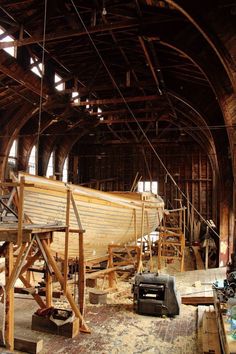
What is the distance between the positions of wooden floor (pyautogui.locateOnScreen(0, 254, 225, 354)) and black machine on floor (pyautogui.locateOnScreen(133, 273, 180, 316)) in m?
0.14

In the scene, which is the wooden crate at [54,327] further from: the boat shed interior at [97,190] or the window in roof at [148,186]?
the window in roof at [148,186]

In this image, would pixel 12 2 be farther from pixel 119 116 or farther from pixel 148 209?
pixel 119 116

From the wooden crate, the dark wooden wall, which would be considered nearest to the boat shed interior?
the wooden crate

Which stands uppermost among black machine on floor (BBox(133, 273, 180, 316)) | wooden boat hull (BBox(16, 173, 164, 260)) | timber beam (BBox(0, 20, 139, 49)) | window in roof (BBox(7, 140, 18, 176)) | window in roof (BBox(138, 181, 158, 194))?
timber beam (BBox(0, 20, 139, 49))

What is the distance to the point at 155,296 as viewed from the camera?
613 centimetres

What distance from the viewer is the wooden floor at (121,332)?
4.55 m

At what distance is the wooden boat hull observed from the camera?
6052mm

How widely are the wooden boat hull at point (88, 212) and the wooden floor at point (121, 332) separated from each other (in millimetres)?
1703

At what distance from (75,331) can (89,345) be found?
390 millimetres

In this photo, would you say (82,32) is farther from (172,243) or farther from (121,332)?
(172,243)

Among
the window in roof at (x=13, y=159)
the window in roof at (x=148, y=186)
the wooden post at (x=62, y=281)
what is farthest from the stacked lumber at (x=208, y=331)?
the window in roof at (x=148, y=186)

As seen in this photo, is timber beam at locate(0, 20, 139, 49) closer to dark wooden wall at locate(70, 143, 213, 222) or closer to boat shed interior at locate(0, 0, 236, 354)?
boat shed interior at locate(0, 0, 236, 354)

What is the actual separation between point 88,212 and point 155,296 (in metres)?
2.38

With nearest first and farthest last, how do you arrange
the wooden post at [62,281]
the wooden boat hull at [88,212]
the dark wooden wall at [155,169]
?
the wooden post at [62,281]
the wooden boat hull at [88,212]
the dark wooden wall at [155,169]
